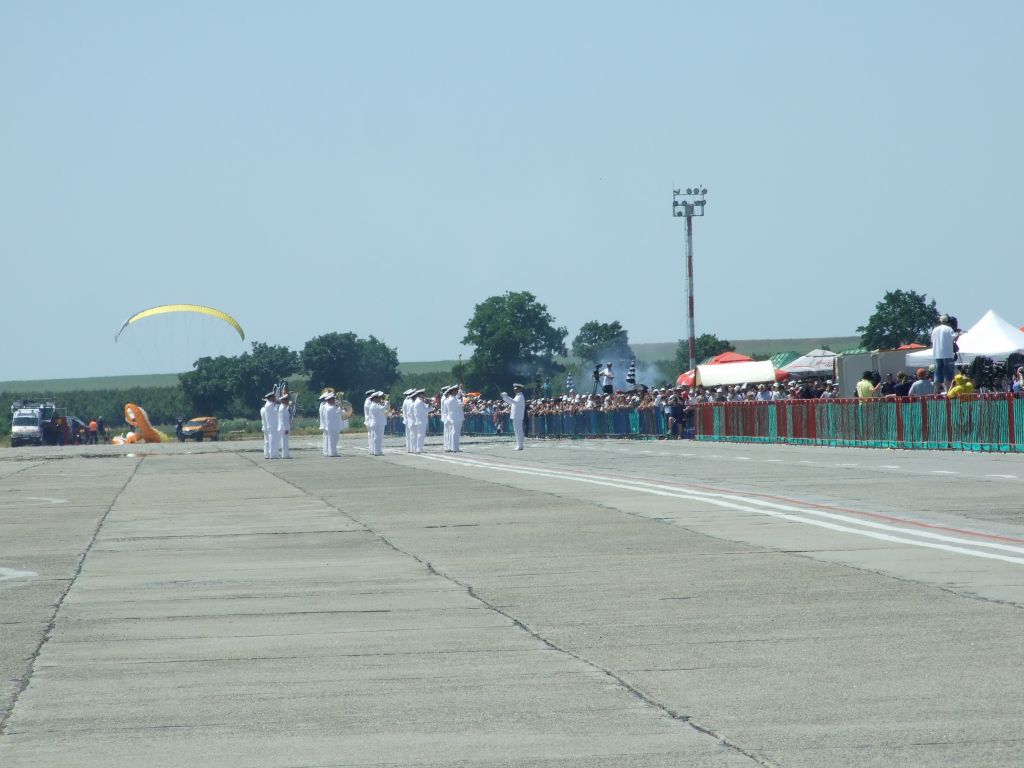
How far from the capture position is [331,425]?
46750mm

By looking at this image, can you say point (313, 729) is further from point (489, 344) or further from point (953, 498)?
point (489, 344)

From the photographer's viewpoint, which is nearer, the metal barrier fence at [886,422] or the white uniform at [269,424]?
the metal barrier fence at [886,422]

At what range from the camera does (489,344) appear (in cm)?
15475

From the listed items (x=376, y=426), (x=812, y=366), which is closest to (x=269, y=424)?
(x=376, y=426)

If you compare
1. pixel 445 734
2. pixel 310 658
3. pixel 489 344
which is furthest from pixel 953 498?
pixel 489 344

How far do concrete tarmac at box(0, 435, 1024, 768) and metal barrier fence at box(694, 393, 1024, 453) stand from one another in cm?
1081

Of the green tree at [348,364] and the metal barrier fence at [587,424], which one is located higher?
the green tree at [348,364]

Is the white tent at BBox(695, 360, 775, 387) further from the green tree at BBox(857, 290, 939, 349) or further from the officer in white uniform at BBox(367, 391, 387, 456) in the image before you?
the green tree at BBox(857, 290, 939, 349)

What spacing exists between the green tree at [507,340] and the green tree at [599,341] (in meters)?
4.34

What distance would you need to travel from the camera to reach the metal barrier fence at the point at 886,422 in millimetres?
29766

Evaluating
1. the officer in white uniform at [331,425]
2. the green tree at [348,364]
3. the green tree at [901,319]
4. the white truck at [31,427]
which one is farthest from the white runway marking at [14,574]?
the green tree at [348,364]

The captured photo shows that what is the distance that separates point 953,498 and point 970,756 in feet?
42.3

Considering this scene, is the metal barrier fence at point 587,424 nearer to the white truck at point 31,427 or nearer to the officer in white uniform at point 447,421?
the officer in white uniform at point 447,421

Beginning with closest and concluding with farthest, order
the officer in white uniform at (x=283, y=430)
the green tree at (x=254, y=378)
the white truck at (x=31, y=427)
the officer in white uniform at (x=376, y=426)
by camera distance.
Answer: the officer in white uniform at (x=283, y=430) → the officer in white uniform at (x=376, y=426) → the white truck at (x=31, y=427) → the green tree at (x=254, y=378)
